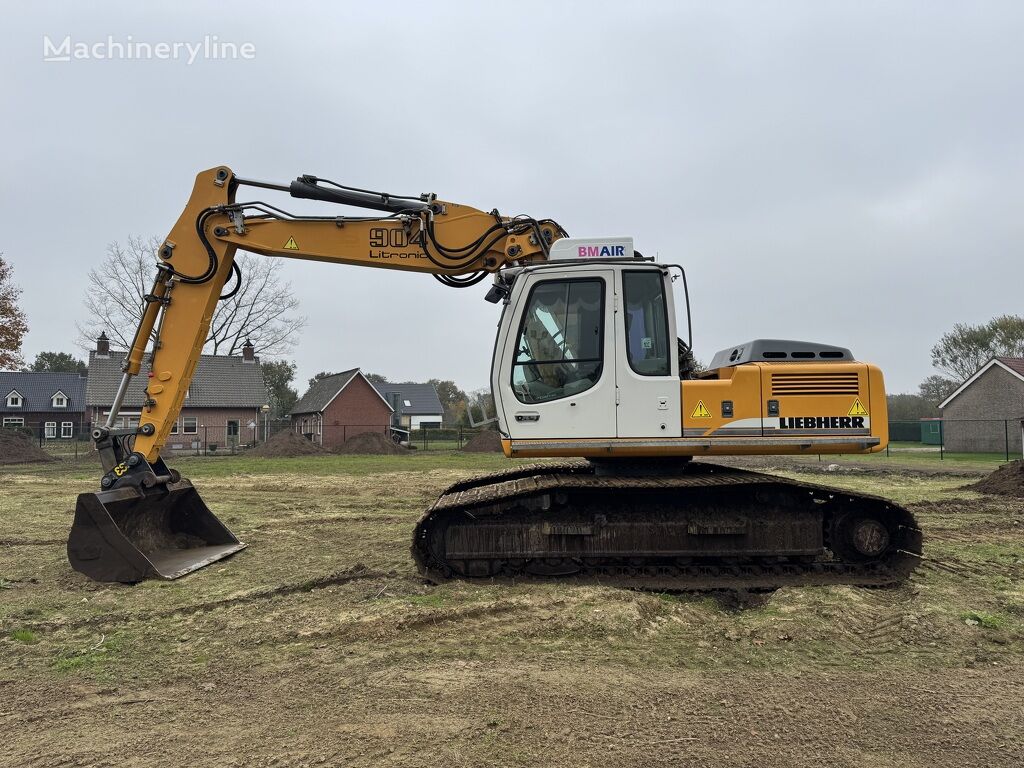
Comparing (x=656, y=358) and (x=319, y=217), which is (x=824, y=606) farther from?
(x=319, y=217)

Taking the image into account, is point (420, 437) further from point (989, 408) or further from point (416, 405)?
point (989, 408)

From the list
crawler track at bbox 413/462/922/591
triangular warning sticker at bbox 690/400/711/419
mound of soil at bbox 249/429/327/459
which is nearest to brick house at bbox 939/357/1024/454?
mound of soil at bbox 249/429/327/459

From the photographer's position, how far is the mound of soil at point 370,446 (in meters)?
35.4

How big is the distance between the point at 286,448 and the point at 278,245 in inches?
1142

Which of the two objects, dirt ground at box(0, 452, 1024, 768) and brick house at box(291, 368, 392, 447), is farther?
brick house at box(291, 368, 392, 447)

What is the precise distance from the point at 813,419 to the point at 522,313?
9.25 feet

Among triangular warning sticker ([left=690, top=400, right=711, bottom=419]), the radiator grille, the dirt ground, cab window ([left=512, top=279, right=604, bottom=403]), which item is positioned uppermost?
cab window ([left=512, top=279, right=604, bottom=403])

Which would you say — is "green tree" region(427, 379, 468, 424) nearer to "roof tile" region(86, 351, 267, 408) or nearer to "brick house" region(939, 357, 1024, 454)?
"roof tile" region(86, 351, 267, 408)

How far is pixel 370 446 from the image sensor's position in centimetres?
3584

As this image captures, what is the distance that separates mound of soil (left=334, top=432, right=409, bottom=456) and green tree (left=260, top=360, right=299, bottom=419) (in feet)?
→ 120

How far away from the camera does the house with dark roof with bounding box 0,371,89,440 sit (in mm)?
60594

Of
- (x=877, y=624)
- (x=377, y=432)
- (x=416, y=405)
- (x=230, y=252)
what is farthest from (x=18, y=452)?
(x=416, y=405)

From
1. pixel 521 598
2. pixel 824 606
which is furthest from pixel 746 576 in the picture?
pixel 521 598

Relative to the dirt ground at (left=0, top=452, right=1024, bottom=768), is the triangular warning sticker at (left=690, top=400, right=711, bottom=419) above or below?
above
